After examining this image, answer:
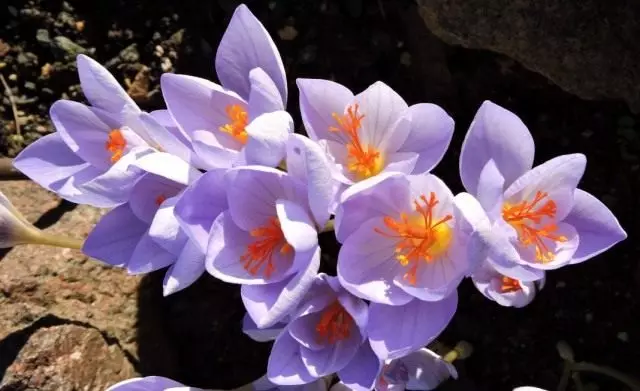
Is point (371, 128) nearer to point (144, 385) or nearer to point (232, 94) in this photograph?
point (232, 94)

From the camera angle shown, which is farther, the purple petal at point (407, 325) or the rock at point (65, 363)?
the rock at point (65, 363)

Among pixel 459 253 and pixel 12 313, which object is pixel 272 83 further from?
pixel 12 313

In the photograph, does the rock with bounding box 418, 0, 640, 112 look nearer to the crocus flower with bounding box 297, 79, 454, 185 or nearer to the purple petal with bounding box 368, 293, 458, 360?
the crocus flower with bounding box 297, 79, 454, 185

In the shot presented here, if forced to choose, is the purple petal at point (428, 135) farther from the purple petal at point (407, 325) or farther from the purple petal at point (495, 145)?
the purple petal at point (407, 325)

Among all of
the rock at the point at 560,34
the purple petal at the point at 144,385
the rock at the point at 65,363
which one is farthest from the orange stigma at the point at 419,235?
the rock at the point at 65,363

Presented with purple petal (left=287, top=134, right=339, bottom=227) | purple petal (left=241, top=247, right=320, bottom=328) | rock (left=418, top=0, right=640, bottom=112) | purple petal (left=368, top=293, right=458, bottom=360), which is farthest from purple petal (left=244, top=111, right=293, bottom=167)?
rock (left=418, top=0, right=640, bottom=112)

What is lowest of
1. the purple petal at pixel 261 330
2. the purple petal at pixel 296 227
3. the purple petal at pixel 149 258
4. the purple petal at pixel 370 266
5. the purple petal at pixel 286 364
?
the purple petal at pixel 261 330
